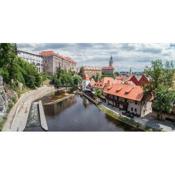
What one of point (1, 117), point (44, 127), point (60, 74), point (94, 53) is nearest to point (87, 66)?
point (94, 53)

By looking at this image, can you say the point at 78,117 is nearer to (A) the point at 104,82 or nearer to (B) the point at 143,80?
(A) the point at 104,82

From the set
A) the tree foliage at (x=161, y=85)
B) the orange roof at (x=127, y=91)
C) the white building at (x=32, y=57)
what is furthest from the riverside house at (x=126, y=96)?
the white building at (x=32, y=57)

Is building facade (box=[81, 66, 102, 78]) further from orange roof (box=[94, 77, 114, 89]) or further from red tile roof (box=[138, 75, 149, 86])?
red tile roof (box=[138, 75, 149, 86])

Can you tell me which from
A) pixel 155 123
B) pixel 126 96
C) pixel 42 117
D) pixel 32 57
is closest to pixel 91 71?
pixel 126 96

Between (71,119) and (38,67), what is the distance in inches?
43.6

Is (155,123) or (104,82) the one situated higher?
(104,82)

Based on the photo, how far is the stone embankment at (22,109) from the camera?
11.4 feet

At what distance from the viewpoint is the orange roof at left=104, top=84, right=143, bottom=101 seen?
3.77m

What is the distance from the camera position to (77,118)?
360cm

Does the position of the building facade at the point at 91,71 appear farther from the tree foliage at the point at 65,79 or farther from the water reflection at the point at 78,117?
the water reflection at the point at 78,117

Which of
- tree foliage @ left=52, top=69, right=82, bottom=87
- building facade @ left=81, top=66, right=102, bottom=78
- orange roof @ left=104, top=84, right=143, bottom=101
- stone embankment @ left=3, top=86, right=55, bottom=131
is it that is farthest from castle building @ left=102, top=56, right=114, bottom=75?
stone embankment @ left=3, top=86, right=55, bottom=131

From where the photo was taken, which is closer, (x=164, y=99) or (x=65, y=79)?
(x=164, y=99)

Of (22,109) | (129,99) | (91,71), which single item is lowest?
(22,109)

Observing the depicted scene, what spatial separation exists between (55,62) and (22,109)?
956 mm
